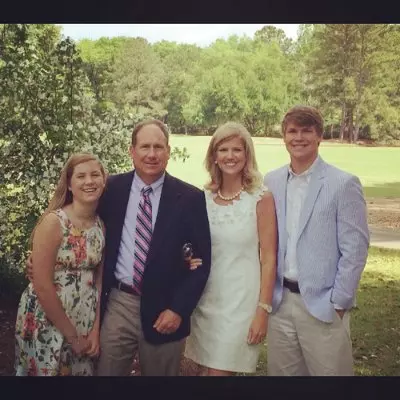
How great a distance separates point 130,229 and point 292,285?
0.74 metres

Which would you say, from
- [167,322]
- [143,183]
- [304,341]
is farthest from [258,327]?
[143,183]

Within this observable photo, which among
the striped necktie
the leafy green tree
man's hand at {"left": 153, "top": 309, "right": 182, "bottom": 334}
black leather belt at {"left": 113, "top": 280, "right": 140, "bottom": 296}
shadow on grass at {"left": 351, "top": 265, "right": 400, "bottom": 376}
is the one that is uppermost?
the leafy green tree

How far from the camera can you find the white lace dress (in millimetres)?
2350

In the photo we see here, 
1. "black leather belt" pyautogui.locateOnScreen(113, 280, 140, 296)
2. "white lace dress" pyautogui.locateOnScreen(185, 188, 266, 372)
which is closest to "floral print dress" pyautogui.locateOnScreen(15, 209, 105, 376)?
"black leather belt" pyautogui.locateOnScreen(113, 280, 140, 296)

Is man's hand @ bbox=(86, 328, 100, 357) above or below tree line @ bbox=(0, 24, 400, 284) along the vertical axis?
below

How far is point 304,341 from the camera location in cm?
250

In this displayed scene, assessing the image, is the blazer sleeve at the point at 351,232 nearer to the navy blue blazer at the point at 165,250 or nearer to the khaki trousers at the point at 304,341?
the khaki trousers at the point at 304,341

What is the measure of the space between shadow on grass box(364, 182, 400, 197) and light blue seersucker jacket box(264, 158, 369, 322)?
2.48 feet

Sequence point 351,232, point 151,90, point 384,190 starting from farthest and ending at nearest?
1. point 151,90
2. point 384,190
3. point 351,232

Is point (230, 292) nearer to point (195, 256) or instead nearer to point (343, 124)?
point (195, 256)

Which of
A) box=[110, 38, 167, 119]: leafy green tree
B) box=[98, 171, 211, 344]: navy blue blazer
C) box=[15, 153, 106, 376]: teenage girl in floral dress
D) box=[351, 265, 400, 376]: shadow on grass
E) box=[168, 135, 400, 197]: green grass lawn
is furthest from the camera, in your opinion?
box=[110, 38, 167, 119]: leafy green tree

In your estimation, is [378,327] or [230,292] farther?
[378,327]

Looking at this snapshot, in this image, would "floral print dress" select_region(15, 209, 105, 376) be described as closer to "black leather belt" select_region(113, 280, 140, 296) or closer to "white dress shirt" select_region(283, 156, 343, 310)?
"black leather belt" select_region(113, 280, 140, 296)

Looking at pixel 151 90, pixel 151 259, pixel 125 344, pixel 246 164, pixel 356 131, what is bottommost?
pixel 125 344
